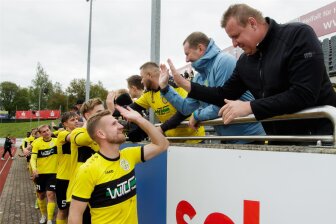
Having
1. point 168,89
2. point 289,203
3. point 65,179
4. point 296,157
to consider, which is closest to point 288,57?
point 296,157

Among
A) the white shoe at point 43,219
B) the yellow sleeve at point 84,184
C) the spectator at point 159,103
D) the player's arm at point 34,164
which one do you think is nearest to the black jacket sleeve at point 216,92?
the spectator at point 159,103

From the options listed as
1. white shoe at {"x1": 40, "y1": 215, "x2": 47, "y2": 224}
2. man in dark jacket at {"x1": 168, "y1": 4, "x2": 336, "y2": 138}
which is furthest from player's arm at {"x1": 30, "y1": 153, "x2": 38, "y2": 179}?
man in dark jacket at {"x1": 168, "y1": 4, "x2": 336, "y2": 138}

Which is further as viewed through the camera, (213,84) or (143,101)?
(143,101)

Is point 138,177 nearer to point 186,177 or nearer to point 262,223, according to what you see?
point 186,177

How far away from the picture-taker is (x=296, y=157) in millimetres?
1778

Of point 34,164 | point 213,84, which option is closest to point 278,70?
point 213,84

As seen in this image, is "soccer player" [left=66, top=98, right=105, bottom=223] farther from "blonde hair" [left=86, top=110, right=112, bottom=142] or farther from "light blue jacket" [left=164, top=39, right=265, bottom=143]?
"light blue jacket" [left=164, top=39, right=265, bottom=143]

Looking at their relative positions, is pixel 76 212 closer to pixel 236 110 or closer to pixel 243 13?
pixel 236 110

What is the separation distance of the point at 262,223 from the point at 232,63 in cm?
158

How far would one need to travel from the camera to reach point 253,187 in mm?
2010

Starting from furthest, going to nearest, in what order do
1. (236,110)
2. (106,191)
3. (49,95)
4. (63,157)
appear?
(49,95)
(63,157)
(106,191)
(236,110)

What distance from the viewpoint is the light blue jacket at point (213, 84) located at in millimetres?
2972

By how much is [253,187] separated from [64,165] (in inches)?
196

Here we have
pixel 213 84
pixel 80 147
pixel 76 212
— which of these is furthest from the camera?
pixel 80 147
